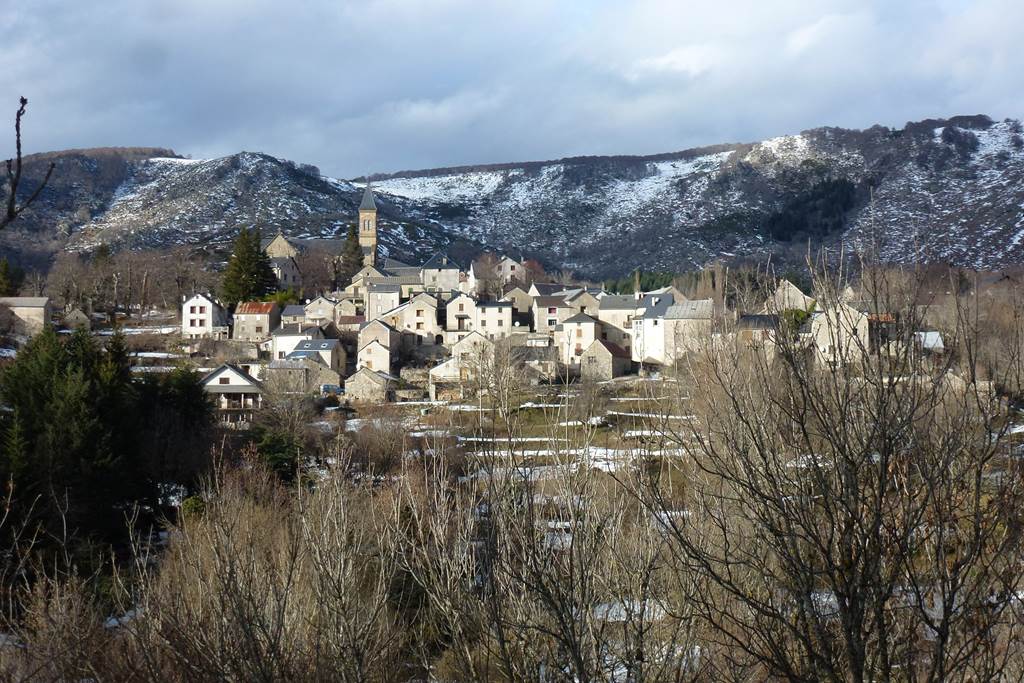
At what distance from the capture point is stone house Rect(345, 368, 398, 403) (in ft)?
151

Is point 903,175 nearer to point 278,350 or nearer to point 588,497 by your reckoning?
point 278,350

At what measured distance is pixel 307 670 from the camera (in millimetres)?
9992

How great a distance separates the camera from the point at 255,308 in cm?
6000

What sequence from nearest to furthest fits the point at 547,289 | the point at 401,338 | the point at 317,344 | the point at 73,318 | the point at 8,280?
the point at 317,344 < the point at 73,318 < the point at 401,338 < the point at 8,280 < the point at 547,289

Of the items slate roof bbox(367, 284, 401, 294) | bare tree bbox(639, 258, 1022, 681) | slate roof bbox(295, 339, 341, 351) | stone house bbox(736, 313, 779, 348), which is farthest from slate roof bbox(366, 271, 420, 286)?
bare tree bbox(639, 258, 1022, 681)

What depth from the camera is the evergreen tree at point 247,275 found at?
211 feet

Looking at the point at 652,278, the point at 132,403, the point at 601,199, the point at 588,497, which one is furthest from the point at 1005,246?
the point at 601,199

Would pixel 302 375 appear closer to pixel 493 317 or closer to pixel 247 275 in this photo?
pixel 493 317

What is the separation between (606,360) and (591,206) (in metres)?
145

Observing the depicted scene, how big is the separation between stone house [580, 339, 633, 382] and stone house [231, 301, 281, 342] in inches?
877

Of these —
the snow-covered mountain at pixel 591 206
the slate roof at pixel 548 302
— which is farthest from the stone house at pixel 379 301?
the snow-covered mountain at pixel 591 206

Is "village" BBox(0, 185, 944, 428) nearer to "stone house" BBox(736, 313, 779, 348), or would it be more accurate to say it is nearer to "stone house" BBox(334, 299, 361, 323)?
"stone house" BBox(334, 299, 361, 323)

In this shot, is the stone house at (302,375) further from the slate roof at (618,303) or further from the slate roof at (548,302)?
the slate roof at (618,303)

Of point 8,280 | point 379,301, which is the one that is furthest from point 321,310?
point 8,280
